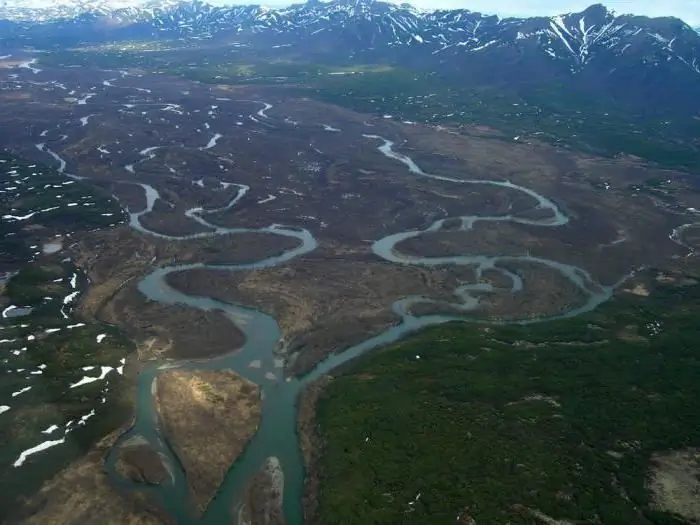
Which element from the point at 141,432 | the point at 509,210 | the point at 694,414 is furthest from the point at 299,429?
the point at 509,210

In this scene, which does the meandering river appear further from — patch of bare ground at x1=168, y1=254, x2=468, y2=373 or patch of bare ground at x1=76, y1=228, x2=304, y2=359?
patch of bare ground at x1=76, y1=228, x2=304, y2=359

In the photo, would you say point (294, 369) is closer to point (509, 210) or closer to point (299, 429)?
point (299, 429)

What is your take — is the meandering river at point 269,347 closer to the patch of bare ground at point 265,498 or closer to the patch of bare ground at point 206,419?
the patch of bare ground at point 265,498

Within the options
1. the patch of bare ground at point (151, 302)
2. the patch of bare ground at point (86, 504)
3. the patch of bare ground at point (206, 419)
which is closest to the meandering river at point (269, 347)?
the patch of bare ground at point (206, 419)

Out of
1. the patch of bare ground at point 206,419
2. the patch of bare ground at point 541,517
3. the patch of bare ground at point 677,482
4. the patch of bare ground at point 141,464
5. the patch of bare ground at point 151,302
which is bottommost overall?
the patch of bare ground at point 151,302

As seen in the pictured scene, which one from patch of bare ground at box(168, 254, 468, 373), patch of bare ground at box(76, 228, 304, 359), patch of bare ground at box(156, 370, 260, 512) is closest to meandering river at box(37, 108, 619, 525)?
patch of bare ground at box(156, 370, 260, 512)

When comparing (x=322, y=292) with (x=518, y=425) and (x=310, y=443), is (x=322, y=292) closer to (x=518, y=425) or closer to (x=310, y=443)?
(x=310, y=443)
